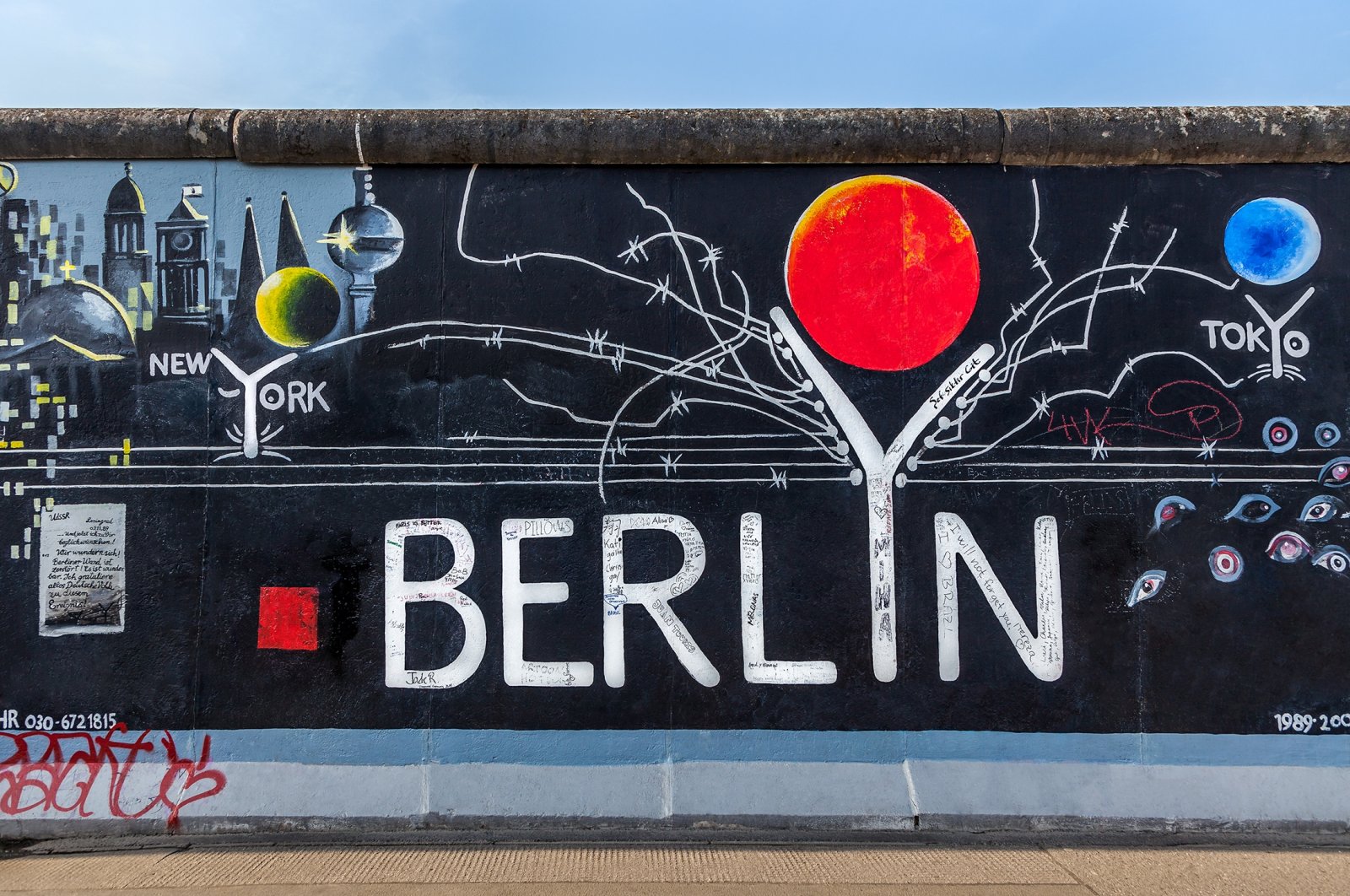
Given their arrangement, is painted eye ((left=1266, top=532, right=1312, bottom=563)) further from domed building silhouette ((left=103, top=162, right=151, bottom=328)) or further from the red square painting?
domed building silhouette ((left=103, top=162, right=151, bottom=328))

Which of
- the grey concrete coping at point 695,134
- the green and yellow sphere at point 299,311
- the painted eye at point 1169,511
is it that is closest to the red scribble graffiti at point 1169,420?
the painted eye at point 1169,511

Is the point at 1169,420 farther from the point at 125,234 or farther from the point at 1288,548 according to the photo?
the point at 125,234

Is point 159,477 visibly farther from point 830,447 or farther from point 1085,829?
point 1085,829

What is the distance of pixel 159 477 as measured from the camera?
189 inches

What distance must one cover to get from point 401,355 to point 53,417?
202 cm

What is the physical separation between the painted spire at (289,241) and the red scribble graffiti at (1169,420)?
4.44 metres

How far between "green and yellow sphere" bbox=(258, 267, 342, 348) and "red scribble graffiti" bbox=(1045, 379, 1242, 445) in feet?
13.8

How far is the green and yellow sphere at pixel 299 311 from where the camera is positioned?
4855mm

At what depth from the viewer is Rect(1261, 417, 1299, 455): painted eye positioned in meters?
4.80

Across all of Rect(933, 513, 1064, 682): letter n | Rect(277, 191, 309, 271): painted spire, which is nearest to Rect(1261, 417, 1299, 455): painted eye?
Rect(933, 513, 1064, 682): letter n

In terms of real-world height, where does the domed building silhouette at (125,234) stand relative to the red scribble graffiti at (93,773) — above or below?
above

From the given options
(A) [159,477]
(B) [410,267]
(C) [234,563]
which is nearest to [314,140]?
(B) [410,267]

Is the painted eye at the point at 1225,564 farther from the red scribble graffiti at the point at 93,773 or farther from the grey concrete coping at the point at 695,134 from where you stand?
the red scribble graffiti at the point at 93,773

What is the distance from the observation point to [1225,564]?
188 inches
